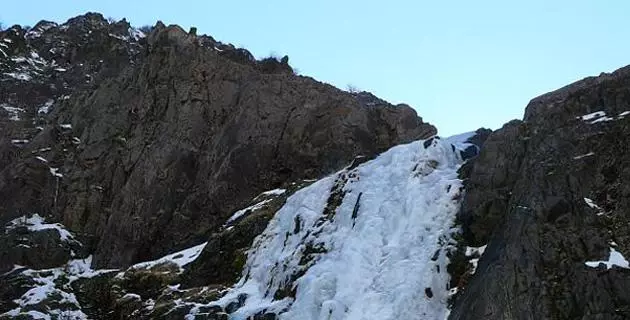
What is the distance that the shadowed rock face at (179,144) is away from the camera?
123 ft

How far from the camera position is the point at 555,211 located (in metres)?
20.3

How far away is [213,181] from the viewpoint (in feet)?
124

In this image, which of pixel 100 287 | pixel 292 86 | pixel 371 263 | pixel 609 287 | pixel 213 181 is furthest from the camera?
pixel 292 86

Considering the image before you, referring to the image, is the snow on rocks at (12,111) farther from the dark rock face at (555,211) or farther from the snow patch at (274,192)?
the dark rock face at (555,211)

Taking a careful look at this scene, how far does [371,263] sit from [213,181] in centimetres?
1525

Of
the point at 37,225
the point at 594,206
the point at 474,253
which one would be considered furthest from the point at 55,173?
the point at 594,206

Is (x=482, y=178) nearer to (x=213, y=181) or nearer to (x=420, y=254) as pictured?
(x=420, y=254)

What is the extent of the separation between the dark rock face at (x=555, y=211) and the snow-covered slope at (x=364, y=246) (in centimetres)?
143

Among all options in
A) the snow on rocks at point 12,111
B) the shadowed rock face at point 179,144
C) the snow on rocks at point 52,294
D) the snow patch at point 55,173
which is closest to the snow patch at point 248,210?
the shadowed rock face at point 179,144

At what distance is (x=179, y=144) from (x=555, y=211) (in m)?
24.7

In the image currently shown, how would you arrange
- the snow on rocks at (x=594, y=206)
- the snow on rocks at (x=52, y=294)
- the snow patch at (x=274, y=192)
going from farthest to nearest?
the snow patch at (x=274, y=192) → the snow on rocks at (x=52, y=294) → the snow on rocks at (x=594, y=206)

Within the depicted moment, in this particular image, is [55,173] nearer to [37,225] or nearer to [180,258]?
[37,225]

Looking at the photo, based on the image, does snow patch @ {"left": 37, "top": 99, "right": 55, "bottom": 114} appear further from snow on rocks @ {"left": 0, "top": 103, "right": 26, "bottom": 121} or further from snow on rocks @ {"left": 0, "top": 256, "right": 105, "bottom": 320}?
snow on rocks @ {"left": 0, "top": 256, "right": 105, "bottom": 320}

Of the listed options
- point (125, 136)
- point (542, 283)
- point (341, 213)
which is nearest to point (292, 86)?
point (125, 136)
